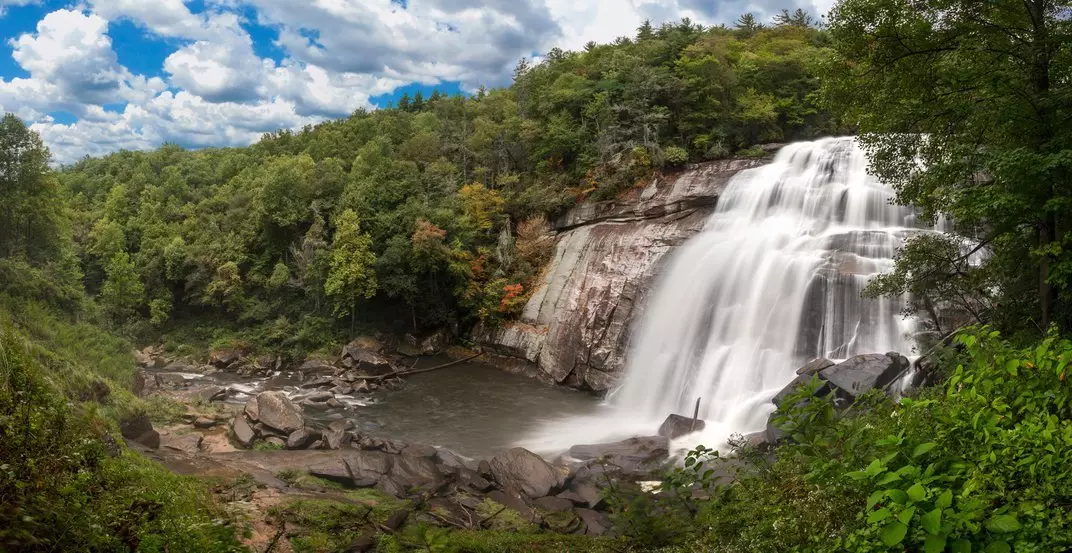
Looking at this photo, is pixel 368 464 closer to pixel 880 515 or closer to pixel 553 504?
pixel 553 504

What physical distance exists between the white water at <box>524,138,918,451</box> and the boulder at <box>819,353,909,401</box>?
2570mm

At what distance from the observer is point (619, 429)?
1920 cm

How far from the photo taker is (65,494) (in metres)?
4.90

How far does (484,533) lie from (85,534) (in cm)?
649

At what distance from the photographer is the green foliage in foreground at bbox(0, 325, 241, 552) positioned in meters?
4.44

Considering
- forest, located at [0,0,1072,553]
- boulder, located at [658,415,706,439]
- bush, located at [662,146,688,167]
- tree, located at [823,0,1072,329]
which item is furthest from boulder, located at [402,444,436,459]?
bush, located at [662,146,688,167]

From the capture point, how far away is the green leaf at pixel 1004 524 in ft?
9.54

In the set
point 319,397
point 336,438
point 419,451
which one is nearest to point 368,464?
point 419,451

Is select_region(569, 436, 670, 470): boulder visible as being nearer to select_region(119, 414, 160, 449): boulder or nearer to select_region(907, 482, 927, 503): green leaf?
select_region(119, 414, 160, 449): boulder

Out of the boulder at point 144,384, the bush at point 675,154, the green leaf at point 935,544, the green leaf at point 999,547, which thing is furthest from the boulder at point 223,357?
the green leaf at point 999,547

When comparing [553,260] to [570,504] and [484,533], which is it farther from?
[484,533]

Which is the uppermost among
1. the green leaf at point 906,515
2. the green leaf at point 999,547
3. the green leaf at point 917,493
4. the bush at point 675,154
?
the bush at point 675,154

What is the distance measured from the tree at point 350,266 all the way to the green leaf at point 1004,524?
2694 cm

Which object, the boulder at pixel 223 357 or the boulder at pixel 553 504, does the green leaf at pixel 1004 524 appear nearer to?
the boulder at pixel 553 504
